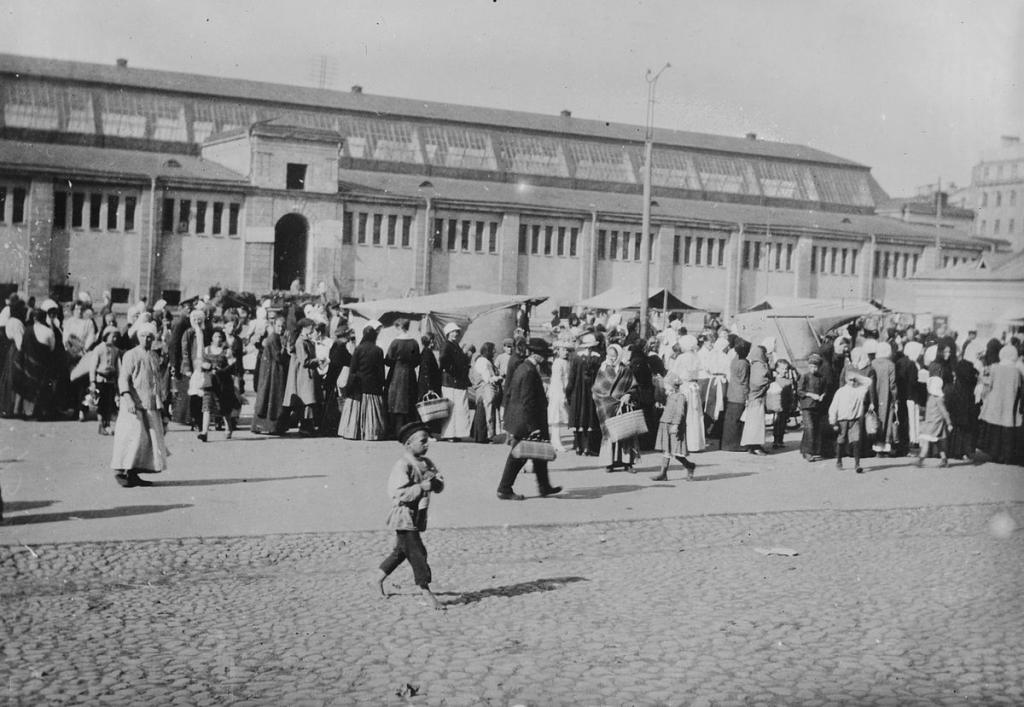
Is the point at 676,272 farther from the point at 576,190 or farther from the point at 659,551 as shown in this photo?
the point at 659,551

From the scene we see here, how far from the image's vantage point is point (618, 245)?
60062 mm

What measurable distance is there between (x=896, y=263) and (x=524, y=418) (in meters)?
58.8

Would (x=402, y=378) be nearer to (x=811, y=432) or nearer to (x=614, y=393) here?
(x=614, y=393)

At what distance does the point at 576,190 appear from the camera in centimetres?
6397

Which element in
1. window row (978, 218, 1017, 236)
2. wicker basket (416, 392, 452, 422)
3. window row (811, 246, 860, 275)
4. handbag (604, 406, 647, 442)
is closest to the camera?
handbag (604, 406, 647, 442)

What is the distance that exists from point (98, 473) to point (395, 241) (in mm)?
42474

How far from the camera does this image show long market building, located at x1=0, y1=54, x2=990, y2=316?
50188 millimetres

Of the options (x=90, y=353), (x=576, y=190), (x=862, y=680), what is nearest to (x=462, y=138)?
(x=576, y=190)

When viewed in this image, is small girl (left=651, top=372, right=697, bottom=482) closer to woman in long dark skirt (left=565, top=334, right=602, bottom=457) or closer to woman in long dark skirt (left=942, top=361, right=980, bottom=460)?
woman in long dark skirt (left=565, top=334, right=602, bottom=457)

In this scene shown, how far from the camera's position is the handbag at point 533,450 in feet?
41.2

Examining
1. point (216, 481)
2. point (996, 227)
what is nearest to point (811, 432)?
point (216, 481)

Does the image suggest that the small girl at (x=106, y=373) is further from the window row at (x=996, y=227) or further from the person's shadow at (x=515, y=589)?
the window row at (x=996, y=227)

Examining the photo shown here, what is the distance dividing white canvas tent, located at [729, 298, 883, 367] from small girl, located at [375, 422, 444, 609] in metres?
16.5

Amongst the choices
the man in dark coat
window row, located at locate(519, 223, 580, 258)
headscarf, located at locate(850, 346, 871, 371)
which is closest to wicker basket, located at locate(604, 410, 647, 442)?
the man in dark coat
